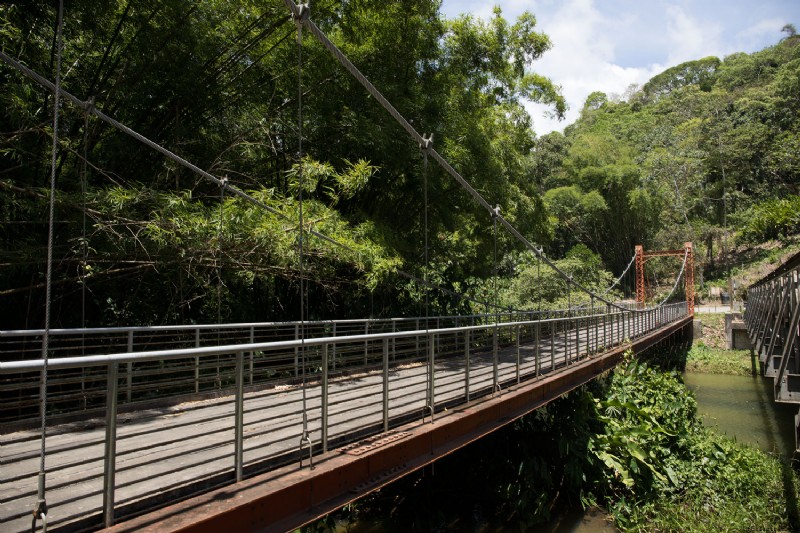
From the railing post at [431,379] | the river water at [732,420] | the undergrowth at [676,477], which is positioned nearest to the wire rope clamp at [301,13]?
the railing post at [431,379]

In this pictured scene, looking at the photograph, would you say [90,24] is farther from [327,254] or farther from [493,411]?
[493,411]

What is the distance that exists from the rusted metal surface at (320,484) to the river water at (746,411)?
25.1 ft

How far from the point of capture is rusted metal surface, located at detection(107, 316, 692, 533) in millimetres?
2455

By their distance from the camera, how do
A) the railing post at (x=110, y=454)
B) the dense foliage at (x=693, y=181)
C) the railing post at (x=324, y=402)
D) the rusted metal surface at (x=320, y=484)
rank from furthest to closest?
1. the dense foliage at (x=693, y=181)
2. the railing post at (x=324, y=402)
3. the rusted metal surface at (x=320, y=484)
4. the railing post at (x=110, y=454)

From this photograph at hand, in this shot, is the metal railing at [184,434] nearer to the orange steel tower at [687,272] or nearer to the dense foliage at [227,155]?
the dense foliage at [227,155]

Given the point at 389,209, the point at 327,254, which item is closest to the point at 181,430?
the point at 327,254

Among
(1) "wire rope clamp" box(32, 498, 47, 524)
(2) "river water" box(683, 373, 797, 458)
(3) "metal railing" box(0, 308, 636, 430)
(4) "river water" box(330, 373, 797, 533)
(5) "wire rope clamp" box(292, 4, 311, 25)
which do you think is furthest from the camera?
(2) "river water" box(683, 373, 797, 458)

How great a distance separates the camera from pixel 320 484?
3086 millimetres

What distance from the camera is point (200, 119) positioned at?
742 centimetres

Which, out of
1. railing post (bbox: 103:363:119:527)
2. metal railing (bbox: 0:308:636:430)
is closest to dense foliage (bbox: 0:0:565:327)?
metal railing (bbox: 0:308:636:430)

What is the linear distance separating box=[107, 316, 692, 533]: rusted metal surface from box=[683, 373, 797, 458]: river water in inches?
302

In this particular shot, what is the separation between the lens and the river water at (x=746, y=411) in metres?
10.7

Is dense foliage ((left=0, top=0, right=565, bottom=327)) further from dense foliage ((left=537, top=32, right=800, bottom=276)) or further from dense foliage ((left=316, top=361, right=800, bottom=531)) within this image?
dense foliage ((left=537, top=32, right=800, bottom=276))

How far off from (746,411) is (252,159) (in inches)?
503
